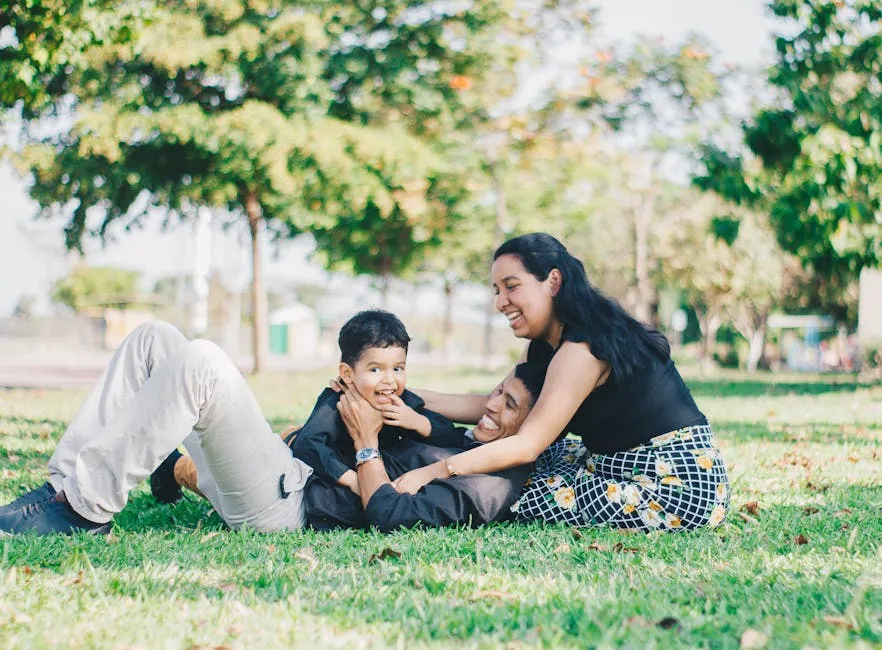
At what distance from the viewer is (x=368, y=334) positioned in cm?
415

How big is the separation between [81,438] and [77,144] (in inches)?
571

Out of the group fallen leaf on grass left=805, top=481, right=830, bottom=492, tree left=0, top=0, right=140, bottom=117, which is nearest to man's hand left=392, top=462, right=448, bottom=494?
fallen leaf on grass left=805, top=481, right=830, bottom=492

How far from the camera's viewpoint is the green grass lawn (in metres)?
2.62

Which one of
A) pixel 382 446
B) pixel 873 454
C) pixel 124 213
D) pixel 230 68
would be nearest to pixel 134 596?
pixel 382 446

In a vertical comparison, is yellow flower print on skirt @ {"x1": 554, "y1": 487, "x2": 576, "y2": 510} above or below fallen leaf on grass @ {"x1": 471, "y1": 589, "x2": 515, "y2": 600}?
above

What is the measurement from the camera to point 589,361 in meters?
3.93

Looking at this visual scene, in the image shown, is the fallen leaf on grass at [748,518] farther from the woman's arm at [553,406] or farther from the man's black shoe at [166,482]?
the man's black shoe at [166,482]

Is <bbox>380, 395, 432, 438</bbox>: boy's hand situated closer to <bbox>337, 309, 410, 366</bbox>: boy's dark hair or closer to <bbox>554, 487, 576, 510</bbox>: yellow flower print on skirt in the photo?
<bbox>337, 309, 410, 366</bbox>: boy's dark hair

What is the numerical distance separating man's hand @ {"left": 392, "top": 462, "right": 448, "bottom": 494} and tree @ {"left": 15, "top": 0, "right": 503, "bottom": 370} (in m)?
12.9

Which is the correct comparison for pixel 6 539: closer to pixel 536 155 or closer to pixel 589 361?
pixel 589 361

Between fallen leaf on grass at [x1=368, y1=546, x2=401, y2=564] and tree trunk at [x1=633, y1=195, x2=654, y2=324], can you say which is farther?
tree trunk at [x1=633, y1=195, x2=654, y2=324]

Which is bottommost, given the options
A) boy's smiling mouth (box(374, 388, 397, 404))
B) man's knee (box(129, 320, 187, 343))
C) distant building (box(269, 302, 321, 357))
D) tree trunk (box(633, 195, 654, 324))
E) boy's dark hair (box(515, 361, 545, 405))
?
distant building (box(269, 302, 321, 357))

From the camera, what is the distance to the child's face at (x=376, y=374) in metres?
4.16

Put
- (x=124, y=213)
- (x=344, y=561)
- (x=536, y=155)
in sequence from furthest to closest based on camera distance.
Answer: (x=536, y=155) < (x=124, y=213) < (x=344, y=561)
